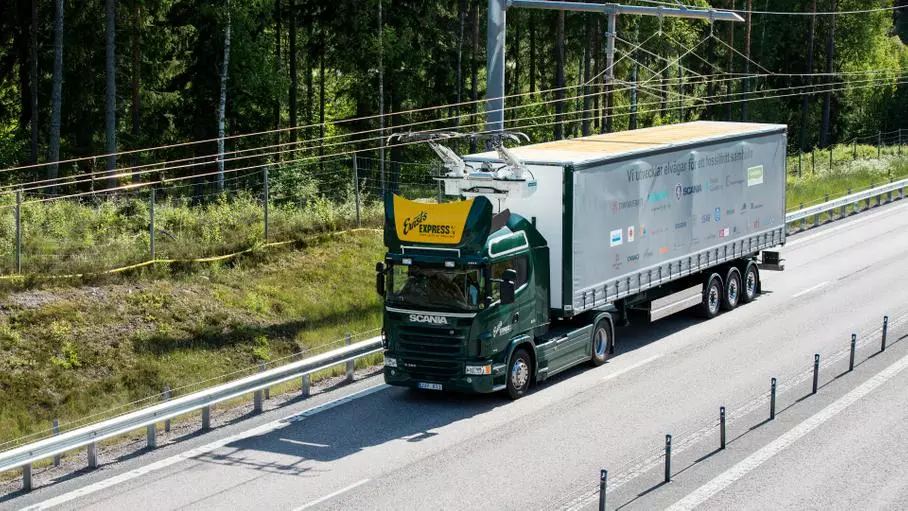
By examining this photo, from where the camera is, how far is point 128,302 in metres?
24.6

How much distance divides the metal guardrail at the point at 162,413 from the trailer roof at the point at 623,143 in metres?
4.36

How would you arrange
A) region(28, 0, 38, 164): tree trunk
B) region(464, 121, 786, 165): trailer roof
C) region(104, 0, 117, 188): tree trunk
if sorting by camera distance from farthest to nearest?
1. region(28, 0, 38, 164): tree trunk
2. region(104, 0, 117, 188): tree trunk
3. region(464, 121, 786, 165): trailer roof

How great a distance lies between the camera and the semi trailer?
19.8 meters

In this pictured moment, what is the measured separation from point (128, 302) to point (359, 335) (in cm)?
468

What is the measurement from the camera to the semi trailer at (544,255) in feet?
65.1

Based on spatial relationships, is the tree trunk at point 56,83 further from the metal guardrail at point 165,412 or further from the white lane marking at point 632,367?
the white lane marking at point 632,367

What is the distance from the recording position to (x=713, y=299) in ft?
88.9

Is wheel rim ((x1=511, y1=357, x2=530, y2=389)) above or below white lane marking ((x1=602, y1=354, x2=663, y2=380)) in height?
above

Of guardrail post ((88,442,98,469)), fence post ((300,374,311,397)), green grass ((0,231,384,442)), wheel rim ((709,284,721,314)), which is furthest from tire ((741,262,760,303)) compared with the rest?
guardrail post ((88,442,98,469))

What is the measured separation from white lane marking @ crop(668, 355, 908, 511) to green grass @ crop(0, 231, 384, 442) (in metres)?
8.68

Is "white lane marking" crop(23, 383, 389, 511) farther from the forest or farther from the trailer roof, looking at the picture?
the forest

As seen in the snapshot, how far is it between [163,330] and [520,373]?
25.3ft

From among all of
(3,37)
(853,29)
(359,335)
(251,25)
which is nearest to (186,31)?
(251,25)

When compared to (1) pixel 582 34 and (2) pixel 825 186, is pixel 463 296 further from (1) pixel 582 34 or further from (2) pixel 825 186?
(1) pixel 582 34
